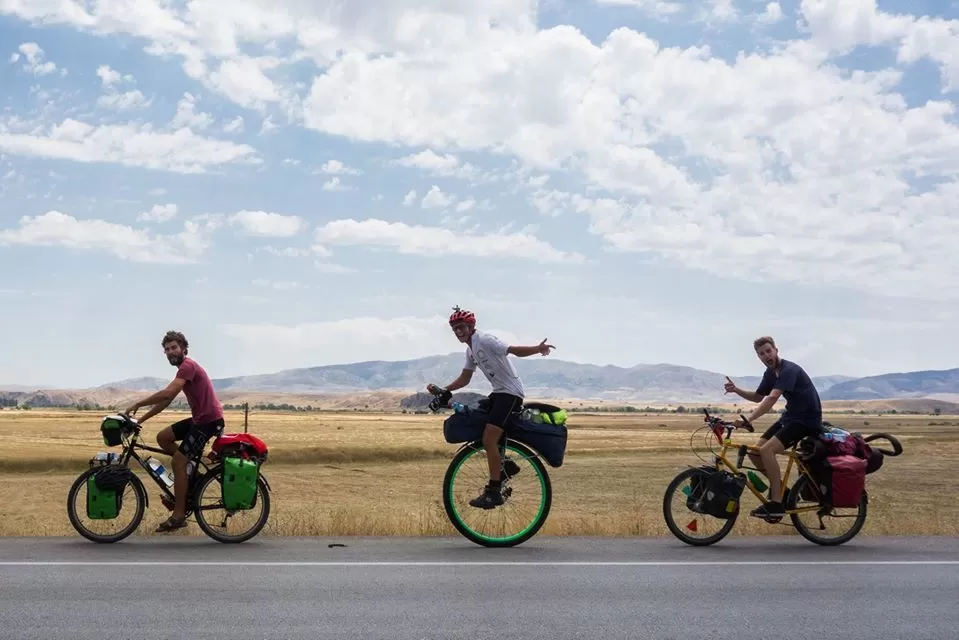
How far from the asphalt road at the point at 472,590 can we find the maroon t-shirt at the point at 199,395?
1.42 metres

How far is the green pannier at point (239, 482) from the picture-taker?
12422mm

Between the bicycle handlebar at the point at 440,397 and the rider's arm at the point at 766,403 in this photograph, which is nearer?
the bicycle handlebar at the point at 440,397

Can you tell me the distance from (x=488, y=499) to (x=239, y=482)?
2.84m

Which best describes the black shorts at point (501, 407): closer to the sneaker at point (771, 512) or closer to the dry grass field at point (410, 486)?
the dry grass field at point (410, 486)

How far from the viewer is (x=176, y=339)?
1265cm

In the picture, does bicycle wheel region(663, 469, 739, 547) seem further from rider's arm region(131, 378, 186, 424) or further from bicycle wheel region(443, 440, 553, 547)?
rider's arm region(131, 378, 186, 424)

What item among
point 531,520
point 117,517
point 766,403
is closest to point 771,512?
point 766,403

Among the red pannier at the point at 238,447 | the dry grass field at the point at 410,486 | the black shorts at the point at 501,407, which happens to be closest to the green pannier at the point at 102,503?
the dry grass field at the point at 410,486

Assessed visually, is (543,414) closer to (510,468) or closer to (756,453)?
(510,468)

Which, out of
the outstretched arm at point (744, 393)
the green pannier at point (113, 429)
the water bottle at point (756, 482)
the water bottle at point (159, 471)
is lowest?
the water bottle at point (756, 482)

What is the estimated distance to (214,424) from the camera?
1268 cm

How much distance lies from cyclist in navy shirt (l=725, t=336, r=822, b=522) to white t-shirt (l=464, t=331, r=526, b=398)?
8.35 feet

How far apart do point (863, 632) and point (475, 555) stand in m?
4.58

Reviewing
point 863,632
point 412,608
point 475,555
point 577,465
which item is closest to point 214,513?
point 475,555
